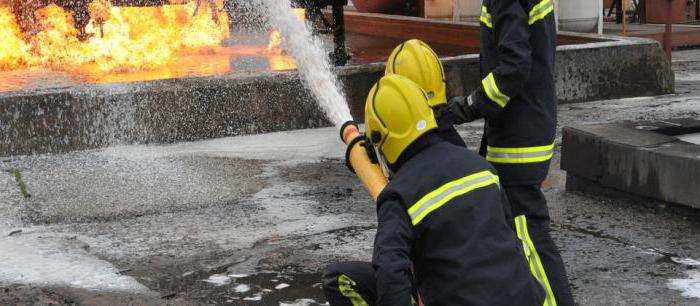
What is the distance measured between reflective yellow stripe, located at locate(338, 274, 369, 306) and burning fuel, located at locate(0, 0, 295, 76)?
25.9 feet

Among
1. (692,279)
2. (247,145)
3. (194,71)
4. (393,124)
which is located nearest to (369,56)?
(194,71)

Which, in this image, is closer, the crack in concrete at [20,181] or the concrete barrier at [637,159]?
the concrete barrier at [637,159]

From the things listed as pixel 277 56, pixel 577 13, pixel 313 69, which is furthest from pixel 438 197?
pixel 577 13

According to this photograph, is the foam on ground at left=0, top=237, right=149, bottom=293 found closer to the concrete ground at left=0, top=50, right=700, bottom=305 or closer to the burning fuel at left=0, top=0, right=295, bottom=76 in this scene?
the concrete ground at left=0, top=50, right=700, bottom=305

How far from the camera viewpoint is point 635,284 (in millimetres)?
4781

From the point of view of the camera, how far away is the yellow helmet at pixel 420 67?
13.3 feet

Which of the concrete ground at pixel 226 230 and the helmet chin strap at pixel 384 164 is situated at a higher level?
the helmet chin strap at pixel 384 164

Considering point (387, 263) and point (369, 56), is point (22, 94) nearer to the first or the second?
point (369, 56)

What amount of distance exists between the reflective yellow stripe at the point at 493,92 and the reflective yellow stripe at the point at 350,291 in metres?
1.21

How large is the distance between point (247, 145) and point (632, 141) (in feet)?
10.7

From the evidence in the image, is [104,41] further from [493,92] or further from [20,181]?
[493,92]

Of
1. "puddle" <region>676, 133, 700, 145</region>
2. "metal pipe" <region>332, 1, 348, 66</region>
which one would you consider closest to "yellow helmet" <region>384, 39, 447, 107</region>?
"puddle" <region>676, 133, 700, 145</region>

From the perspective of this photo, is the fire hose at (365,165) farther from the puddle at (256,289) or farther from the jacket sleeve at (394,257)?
the puddle at (256,289)

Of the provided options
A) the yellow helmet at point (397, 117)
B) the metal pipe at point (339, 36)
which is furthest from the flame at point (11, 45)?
the yellow helmet at point (397, 117)
